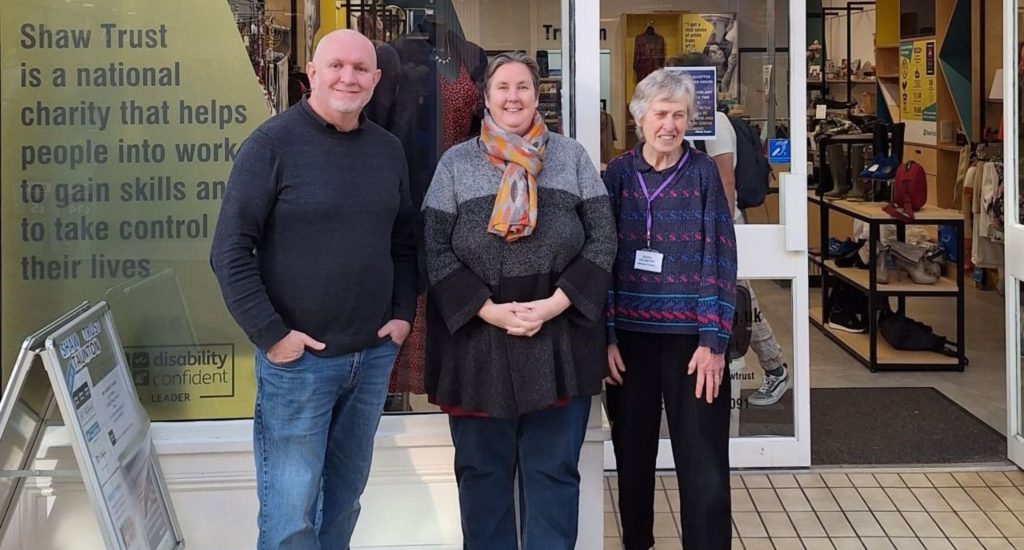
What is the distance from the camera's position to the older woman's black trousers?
2.66 m

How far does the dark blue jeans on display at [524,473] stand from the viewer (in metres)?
2.56

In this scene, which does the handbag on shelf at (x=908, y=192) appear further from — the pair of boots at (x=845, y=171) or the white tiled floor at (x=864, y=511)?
the white tiled floor at (x=864, y=511)

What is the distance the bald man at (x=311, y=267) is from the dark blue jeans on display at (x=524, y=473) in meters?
0.31

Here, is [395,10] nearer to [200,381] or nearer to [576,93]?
[576,93]

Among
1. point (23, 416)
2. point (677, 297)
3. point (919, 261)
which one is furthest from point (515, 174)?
point (919, 261)

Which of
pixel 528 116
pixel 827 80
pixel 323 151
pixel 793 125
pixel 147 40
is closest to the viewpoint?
pixel 323 151

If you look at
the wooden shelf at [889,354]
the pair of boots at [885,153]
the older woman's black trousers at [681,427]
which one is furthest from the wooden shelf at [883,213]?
the older woman's black trousers at [681,427]

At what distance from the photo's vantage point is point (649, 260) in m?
2.58

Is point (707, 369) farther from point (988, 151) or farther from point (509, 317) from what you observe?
point (988, 151)

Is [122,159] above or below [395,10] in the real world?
below

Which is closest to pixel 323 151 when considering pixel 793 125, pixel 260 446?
pixel 260 446

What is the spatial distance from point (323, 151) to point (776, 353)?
2.17m

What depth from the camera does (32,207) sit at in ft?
9.28

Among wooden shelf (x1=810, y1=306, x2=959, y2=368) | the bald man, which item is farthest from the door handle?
wooden shelf (x1=810, y1=306, x2=959, y2=368)
